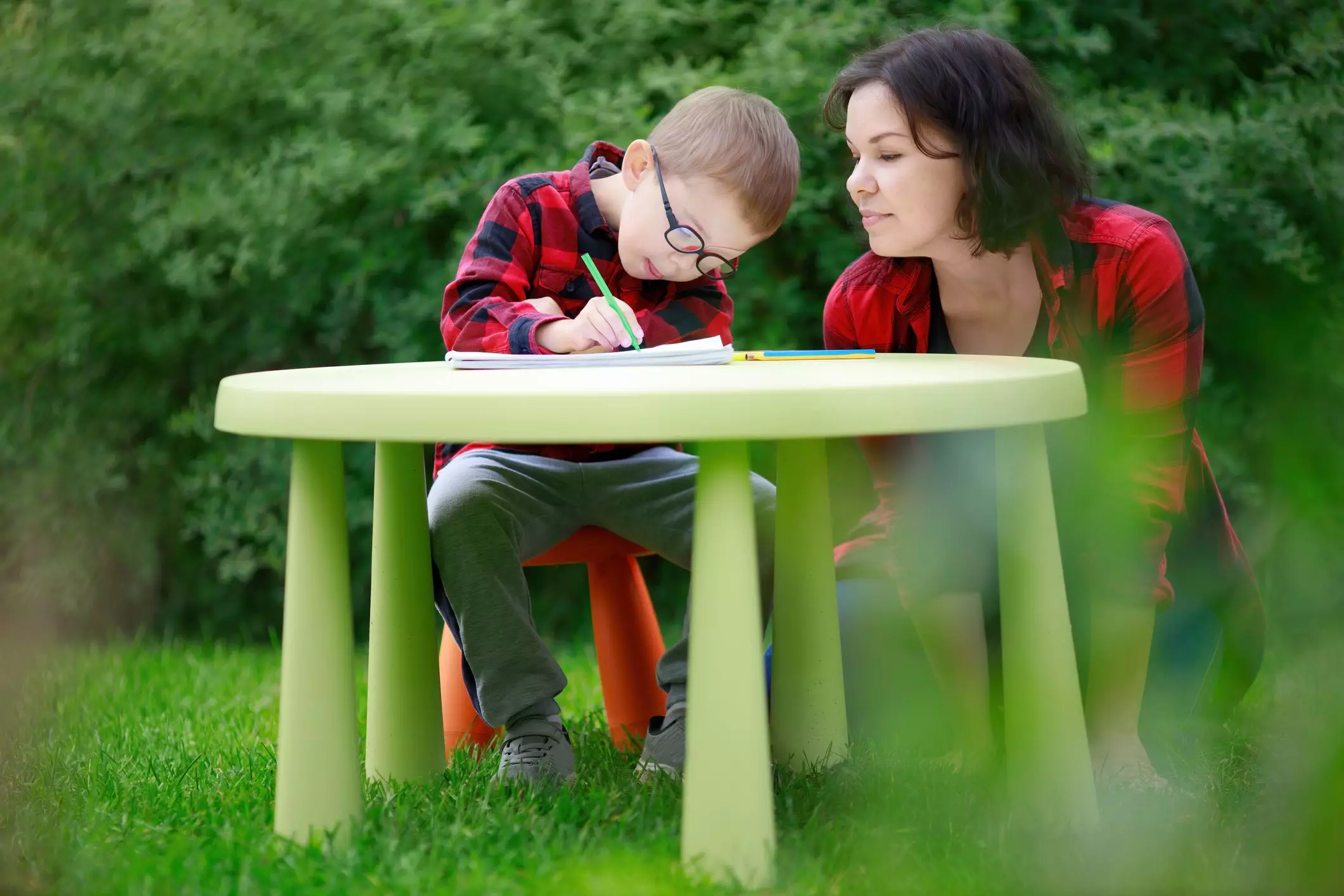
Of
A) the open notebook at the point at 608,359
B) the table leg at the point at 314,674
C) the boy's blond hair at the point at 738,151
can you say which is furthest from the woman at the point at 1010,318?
the table leg at the point at 314,674

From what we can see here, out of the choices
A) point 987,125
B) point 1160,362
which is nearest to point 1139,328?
point 1160,362

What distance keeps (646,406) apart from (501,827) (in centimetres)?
63

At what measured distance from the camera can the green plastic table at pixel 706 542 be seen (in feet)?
4.27

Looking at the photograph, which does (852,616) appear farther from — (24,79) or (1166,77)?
(24,79)

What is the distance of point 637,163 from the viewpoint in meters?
2.04

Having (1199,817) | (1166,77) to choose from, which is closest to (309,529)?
(1199,817)

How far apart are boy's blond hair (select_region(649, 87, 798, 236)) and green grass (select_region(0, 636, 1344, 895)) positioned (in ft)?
2.78

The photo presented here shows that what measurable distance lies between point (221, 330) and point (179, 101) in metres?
0.62

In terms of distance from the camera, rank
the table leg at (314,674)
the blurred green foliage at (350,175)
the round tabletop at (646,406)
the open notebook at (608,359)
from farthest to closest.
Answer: the blurred green foliage at (350,175) → the open notebook at (608,359) → the table leg at (314,674) → the round tabletop at (646,406)

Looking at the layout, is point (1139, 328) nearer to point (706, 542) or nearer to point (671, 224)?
point (671, 224)

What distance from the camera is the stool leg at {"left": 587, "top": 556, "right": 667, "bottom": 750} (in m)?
2.26

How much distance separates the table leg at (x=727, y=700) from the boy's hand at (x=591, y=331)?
528mm

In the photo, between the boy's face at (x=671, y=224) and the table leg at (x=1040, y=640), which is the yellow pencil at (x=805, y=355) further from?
the table leg at (x=1040, y=640)

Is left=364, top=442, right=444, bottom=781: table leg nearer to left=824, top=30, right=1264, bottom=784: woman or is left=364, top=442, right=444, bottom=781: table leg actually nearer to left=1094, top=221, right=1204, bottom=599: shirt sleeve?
left=824, top=30, right=1264, bottom=784: woman
